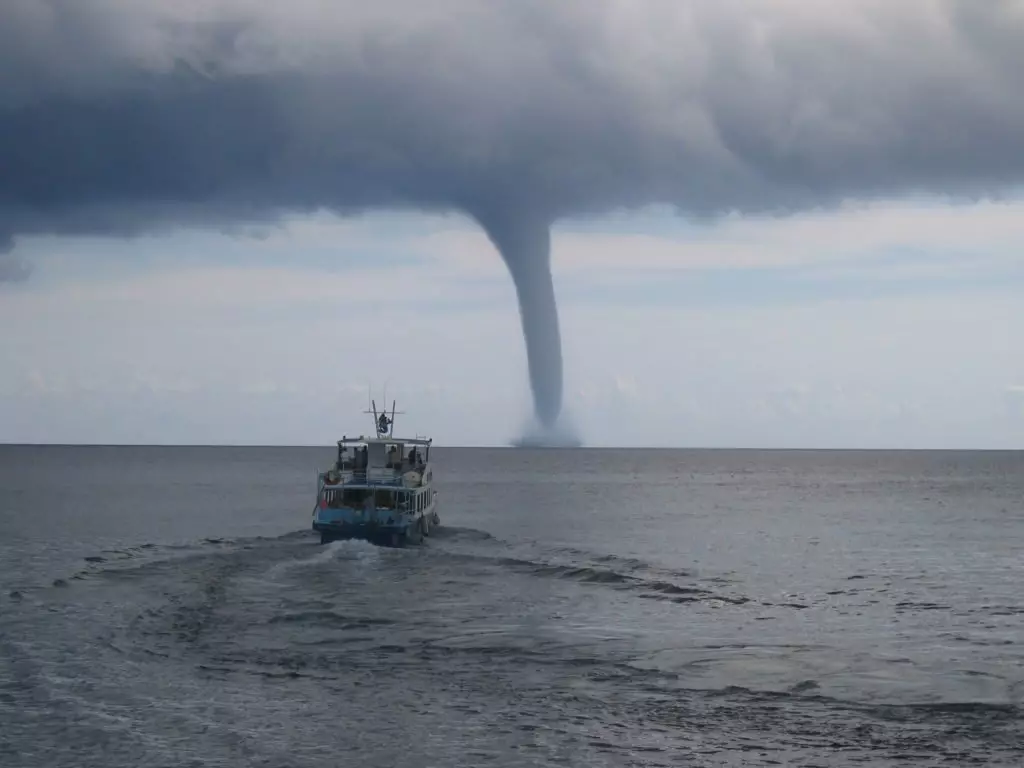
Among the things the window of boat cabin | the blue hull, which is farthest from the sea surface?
the window of boat cabin

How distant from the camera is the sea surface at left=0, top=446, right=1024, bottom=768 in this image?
31.2 m

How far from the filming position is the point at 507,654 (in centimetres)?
4309

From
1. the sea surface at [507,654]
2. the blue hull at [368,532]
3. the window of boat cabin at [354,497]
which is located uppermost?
the window of boat cabin at [354,497]

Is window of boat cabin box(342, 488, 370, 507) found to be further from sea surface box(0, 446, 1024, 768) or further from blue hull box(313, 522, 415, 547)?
sea surface box(0, 446, 1024, 768)

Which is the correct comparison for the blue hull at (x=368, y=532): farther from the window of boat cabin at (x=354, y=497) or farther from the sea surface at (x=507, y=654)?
the window of boat cabin at (x=354, y=497)

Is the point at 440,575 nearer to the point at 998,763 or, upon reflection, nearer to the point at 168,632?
the point at 168,632

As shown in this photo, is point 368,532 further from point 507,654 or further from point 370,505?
point 507,654

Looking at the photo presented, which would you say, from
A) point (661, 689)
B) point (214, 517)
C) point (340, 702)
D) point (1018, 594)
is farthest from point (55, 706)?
point (214, 517)

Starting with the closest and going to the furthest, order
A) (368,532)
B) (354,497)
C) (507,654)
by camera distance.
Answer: (507,654) < (368,532) < (354,497)

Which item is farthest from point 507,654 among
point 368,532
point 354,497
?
point 354,497

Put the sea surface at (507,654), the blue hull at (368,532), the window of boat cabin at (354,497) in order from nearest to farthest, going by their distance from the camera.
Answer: the sea surface at (507,654)
the blue hull at (368,532)
the window of boat cabin at (354,497)

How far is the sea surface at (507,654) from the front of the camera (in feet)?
102

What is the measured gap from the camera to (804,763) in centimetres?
2930

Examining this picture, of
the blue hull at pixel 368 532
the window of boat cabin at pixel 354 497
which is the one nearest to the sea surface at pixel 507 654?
the blue hull at pixel 368 532
